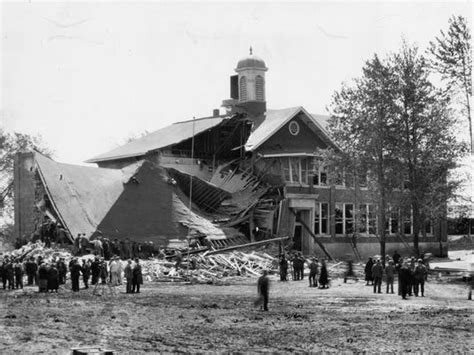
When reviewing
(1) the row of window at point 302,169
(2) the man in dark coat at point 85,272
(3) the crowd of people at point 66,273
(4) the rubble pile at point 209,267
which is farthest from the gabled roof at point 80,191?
(1) the row of window at point 302,169

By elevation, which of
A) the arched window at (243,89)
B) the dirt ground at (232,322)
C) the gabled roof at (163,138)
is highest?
the arched window at (243,89)

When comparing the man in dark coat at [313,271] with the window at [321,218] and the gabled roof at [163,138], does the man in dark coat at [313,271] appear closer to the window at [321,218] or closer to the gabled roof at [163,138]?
the window at [321,218]

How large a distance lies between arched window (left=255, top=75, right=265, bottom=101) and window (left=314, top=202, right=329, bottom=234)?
10.1 m

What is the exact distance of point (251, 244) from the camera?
146 feet

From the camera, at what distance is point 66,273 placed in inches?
1455

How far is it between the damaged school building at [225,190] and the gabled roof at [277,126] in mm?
91

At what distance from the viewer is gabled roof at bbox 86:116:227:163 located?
176ft

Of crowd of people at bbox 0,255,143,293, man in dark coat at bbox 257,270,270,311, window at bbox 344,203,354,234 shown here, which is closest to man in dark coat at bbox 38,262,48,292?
crowd of people at bbox 0,255,143,293

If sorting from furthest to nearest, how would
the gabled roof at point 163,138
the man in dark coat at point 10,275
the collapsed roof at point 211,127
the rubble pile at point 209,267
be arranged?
the gabled roof at point 163,138, the collapsed roof at point 211,127, the rubble pile at point 209,267, the man in dark coat at point 10,275

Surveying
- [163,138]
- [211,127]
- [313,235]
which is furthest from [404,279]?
[163,138]

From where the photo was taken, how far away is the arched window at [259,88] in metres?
60.1

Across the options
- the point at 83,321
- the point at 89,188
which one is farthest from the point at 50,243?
the point at 83,321

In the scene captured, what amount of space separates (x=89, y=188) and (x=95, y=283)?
1362cm

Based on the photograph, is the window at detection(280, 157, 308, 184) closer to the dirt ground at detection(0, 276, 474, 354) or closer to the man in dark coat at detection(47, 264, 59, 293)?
the dirt ground at detection(0, 276, 474, 354)
